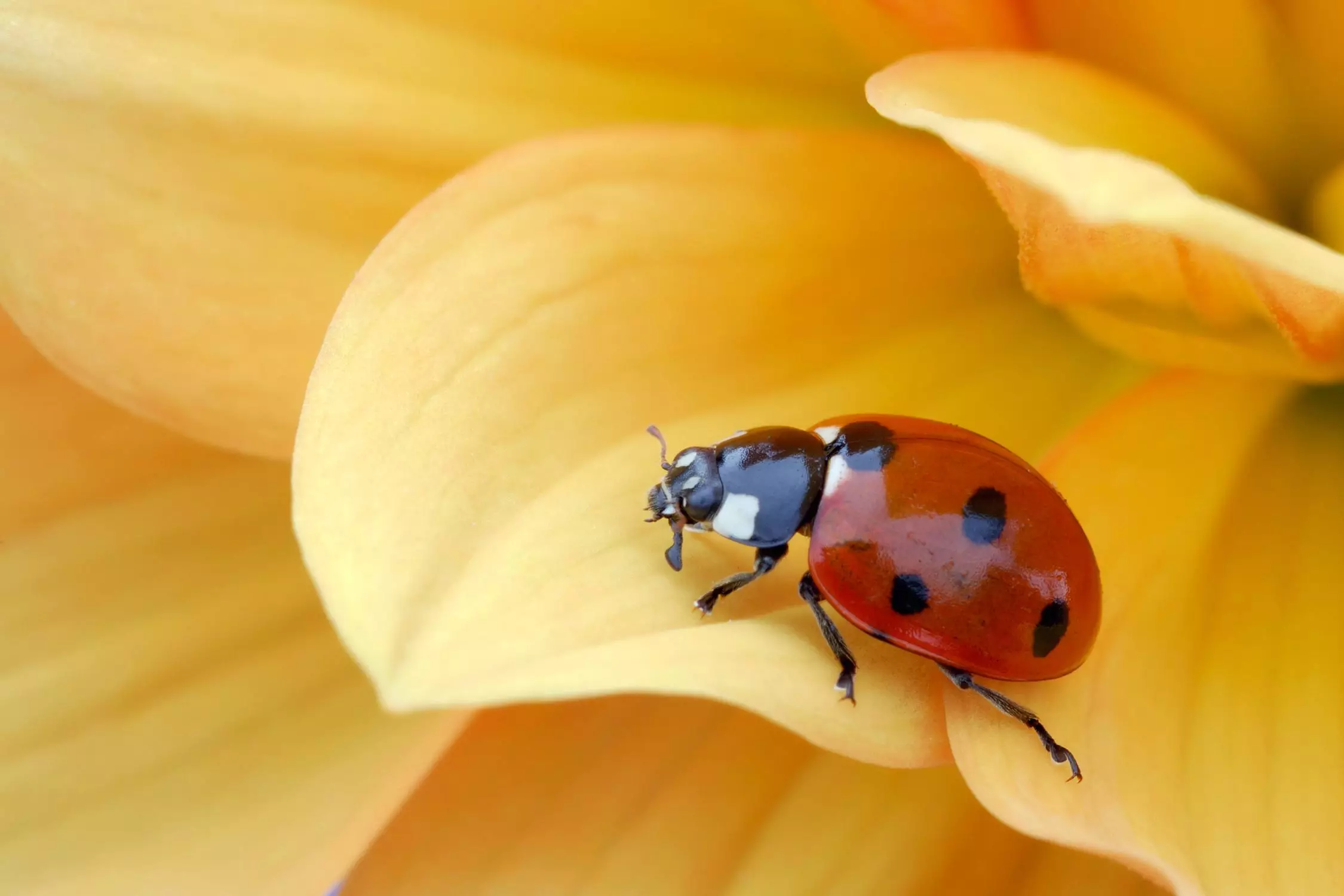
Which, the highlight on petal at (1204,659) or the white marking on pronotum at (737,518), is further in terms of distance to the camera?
the white marking on pronotum at (737,518)

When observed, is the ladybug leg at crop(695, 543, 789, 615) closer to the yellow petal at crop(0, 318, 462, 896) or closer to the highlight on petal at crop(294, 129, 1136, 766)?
the highlight on petal at crop(294, 129, 1136, 766)

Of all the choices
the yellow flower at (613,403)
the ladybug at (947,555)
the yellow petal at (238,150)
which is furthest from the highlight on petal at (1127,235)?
the yellow petal at (238,150)

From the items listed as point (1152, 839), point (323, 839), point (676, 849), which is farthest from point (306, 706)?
point (1152, 839)

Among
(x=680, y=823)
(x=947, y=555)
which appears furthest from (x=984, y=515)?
(x=680, y=823)

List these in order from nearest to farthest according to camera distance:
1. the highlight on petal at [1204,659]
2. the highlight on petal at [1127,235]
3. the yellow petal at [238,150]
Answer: the highlight on petal at [1127,235], the highlight on petal at [1204,659], the yellow petal at [238,150]

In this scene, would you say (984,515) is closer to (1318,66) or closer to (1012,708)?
(1012,708)

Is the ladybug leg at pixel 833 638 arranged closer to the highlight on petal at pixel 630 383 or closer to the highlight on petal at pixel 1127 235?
the highlight on petal at pixel 630 383

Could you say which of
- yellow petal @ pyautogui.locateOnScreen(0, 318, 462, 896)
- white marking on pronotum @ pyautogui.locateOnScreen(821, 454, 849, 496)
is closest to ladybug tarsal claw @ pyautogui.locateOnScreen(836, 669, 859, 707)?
white marking on pronotum @ pyautogui.locateOnScreen(821, 454, 849, 496)
